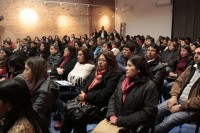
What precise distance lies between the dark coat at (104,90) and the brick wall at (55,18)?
10.1m

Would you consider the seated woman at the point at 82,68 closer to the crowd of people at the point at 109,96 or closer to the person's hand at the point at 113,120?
the crowd of people at the point at 109,96

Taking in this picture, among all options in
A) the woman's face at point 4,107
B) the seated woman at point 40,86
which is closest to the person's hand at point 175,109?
the seated woman at point 40,86

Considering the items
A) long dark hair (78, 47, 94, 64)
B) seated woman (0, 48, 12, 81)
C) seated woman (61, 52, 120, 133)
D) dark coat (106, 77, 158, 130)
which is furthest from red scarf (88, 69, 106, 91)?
seated woman (0, 48, 12, 81)

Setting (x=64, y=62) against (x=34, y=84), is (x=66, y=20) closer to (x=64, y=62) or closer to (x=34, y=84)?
(x=64, y=62)

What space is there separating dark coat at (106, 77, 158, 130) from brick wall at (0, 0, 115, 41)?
35.1ft

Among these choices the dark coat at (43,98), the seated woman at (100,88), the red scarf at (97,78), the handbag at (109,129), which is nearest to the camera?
the dark coat at (43,98)

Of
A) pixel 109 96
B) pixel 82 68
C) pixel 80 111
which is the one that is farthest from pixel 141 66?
pixel 82 68

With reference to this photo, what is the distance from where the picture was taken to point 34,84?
2.18 metres

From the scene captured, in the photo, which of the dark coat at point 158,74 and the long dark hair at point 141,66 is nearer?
the long dark hair at point 141,66

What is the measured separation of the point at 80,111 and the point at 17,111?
1.33 metres

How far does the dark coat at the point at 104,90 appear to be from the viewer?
108 inches

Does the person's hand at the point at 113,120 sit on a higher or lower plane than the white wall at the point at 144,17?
lower

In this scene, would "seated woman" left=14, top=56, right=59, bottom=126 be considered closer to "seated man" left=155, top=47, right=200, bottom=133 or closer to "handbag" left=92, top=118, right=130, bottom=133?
"handbag" left=92, top=118, right=130, bottom=133

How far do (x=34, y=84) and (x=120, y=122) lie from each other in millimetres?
897
